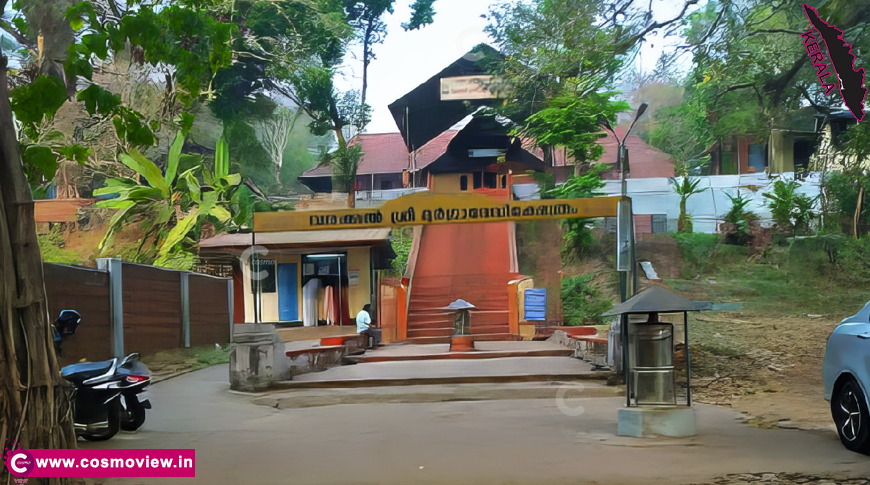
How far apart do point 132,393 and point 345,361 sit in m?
2.39

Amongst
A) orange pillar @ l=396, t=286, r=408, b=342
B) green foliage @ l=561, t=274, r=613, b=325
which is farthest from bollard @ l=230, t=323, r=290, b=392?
green foliage @ l=561, t=274, r=613, b=325

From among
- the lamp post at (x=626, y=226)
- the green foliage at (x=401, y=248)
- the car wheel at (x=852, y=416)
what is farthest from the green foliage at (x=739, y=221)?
the green foliage at (x=401, y=248)

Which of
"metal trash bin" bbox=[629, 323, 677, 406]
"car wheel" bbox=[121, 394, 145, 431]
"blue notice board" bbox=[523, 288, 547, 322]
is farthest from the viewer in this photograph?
"blue notice board" bbox=[523, 288, 547, 322]

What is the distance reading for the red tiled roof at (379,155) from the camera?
26.7ft

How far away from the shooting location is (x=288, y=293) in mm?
7910

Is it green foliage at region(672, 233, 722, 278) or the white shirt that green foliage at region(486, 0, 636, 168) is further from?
the white shirt

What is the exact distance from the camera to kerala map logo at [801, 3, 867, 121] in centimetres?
859

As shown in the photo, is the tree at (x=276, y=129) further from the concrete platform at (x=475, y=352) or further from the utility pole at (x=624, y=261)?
the utility pole at (x=624, y=261)

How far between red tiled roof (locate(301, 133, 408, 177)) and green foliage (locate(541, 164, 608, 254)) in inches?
64.4

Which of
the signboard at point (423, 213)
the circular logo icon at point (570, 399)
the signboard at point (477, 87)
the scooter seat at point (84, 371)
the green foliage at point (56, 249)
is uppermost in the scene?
the signboard at point (477, 87)

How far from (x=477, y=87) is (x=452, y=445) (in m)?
4.04

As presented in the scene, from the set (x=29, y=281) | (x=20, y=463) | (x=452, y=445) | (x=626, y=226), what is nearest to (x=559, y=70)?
(x=626, y=226)

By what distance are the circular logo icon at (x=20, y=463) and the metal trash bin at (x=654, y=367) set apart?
4153 millimetres

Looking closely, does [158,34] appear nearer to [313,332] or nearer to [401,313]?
[313,332]
